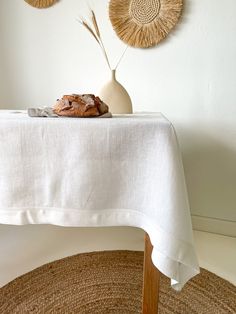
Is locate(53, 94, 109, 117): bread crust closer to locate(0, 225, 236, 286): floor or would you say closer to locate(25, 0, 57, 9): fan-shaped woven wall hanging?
locate(0, 225, 236, 286): floor

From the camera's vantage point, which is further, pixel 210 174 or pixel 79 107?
pixel 210 174

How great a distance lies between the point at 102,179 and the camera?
704mm

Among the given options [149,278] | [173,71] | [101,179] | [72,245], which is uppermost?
[173,71]

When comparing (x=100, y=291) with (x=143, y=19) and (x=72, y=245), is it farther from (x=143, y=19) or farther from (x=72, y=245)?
(x=143, y=19)

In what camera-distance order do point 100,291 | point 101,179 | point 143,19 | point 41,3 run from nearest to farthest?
point 101,179
point 100,291
point 143,19
point 41,3

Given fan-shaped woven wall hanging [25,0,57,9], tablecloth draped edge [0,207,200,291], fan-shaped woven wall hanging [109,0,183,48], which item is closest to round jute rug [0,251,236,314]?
tablecloth draped edge [0,207,200,291]

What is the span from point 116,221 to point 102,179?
0.12 m

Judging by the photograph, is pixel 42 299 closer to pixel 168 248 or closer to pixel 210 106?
pixel 168 248

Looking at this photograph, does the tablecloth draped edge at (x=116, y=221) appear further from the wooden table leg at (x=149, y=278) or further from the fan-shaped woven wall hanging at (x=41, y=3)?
the fan-shaped woven wall hanging at (x=41, y=3)

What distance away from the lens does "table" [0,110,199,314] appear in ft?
2.20

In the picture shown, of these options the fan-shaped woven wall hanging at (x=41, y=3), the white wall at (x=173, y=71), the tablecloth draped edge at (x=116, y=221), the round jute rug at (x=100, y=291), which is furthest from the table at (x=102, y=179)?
the fan-shaped woven wall hanging at (x=41, y=3)

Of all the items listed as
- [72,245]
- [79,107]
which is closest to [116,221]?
[79,107]

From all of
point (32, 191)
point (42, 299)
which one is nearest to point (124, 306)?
point (42, 299)

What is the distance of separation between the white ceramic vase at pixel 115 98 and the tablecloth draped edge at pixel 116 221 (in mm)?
489
